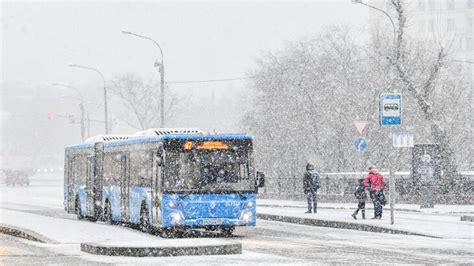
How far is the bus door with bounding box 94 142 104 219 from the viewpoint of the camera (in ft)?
126

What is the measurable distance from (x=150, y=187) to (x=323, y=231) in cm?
479

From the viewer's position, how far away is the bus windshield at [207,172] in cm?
2933

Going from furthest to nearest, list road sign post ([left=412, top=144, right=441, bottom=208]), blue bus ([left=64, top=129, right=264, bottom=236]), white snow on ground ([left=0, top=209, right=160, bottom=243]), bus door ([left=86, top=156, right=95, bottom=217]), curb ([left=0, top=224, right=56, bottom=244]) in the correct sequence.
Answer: road sign post ([left=412, top=144, right=441, bottom=208]) → bus door ([left=86, top=156, right=95, bottom=217]) → blue bus ([left=64, top=129, right=264, bottom=236]) → curb ([left=0, top=224, right=56, bottom=244]) → white snow on ground ([left=0, top=209, right=160, bottom=243])

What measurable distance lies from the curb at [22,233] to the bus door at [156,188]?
3172mm

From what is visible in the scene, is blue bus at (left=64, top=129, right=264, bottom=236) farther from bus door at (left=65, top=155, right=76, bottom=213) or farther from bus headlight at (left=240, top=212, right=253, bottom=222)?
bus door at (left=65, top=155, right=76, bottom=213)

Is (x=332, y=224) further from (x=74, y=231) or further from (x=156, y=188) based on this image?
(x=74, y=231)

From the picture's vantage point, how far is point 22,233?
96.4 ft

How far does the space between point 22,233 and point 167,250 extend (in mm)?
8677

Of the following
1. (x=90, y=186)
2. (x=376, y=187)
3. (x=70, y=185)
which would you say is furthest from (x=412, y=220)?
(x=70, y=185)

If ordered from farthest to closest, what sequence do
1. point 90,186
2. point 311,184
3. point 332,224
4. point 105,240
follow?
point 90,186 < point 311,184 < point 332,224 < point 105,240

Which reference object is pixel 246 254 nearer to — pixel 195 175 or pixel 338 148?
pixel 195 175

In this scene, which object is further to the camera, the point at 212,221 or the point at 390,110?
the point at 390,110

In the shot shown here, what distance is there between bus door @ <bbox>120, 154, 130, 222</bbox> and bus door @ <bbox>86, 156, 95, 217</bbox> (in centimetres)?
490

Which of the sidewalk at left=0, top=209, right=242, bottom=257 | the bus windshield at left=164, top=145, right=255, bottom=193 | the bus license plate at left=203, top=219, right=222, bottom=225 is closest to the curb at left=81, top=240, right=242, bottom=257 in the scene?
the sidewalk at left=0, top=209, right=242, bottom=257
